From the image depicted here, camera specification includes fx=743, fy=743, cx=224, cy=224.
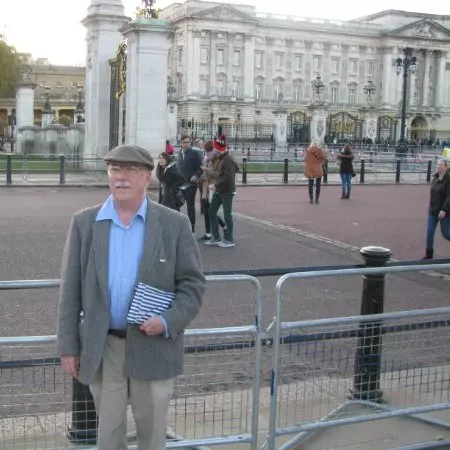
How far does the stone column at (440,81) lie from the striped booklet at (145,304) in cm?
11171

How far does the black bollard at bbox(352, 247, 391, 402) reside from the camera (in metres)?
4.93

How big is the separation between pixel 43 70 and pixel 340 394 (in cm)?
10281

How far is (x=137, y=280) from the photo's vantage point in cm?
338

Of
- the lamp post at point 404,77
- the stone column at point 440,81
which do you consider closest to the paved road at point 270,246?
the lamp post at point 404,77

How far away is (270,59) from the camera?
10244cm

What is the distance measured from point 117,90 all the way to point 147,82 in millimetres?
3653

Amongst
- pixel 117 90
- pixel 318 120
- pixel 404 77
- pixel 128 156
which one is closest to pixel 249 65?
pixel 318 120

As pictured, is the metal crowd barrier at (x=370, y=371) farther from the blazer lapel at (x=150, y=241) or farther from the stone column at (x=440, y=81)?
the stone column at (x=440, y=81)

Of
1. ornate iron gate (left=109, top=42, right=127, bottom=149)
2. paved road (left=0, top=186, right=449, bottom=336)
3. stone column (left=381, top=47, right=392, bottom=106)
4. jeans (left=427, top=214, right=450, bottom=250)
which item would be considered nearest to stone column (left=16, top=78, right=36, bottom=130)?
ornate iron gate (left=109, top=42, right=127, bottom=149)

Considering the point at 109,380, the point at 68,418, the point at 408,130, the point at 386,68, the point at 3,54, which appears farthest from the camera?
the point at 386,68

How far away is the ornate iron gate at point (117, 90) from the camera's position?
23.0 metres

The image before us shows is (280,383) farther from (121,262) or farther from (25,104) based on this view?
(25,104)

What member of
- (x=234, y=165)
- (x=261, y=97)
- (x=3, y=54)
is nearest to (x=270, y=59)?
(x=261, y=97)

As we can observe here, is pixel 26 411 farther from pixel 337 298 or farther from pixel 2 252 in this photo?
pixel 2 252
